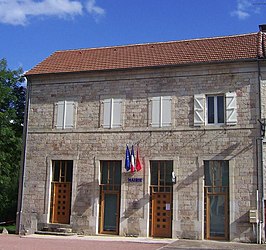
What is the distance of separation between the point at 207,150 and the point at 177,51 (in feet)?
17.2

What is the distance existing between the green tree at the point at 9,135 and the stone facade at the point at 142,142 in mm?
5056

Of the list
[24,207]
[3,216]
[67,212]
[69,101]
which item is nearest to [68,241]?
[67,212]


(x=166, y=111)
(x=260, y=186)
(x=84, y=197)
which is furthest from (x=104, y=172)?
(x=260, y=186)

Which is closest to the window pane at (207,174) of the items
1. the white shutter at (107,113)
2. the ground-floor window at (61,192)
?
the white shutter at (107,113)

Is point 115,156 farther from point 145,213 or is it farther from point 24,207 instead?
point 24,207

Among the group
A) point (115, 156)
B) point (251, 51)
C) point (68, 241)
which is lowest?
point (68, 241)

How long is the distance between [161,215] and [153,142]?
10.4ft

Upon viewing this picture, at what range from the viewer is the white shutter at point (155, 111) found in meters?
18.5

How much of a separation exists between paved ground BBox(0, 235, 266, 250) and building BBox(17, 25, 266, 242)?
91 cm

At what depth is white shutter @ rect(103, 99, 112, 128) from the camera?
19.2m

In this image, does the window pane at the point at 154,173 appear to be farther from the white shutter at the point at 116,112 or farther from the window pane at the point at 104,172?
the white shutter at the point at 116,112

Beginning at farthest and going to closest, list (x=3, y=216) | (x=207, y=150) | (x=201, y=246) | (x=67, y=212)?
(x=3, y=216), (x=67, y=212), (x=207, y=150), (x=201, y=246)

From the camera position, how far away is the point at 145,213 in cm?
1792

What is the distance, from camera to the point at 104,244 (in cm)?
1553
